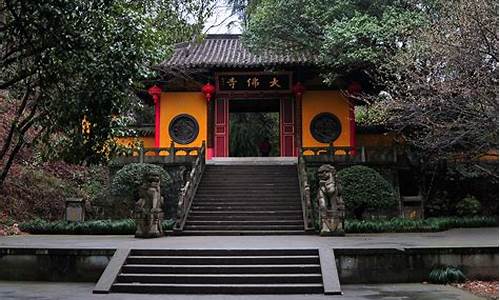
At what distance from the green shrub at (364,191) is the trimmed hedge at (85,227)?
473 cm

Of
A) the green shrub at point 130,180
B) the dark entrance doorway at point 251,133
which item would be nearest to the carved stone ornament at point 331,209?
the green shrub at point 130,180

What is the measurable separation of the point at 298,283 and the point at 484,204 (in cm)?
1105

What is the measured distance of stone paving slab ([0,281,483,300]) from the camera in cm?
735

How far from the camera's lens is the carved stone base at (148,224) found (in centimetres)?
1208

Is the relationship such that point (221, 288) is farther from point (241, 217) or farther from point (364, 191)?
point (364, 191)

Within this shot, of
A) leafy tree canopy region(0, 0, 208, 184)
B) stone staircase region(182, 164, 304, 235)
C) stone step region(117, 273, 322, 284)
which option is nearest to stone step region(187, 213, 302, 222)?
stone staircase region(182, 164, 304, 235)

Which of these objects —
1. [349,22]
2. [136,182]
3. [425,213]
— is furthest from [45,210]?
[425,213]

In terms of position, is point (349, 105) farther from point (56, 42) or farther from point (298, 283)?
point (56, 42)

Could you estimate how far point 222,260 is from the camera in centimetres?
886

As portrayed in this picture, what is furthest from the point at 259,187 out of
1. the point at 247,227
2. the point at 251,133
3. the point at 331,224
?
the point at 251,133

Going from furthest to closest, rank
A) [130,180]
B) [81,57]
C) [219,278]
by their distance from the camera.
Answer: [130,180]
[219,278]
[81,57]

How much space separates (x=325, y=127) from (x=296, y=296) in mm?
12019

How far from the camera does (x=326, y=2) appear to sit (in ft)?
51.6

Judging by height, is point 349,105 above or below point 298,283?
above
